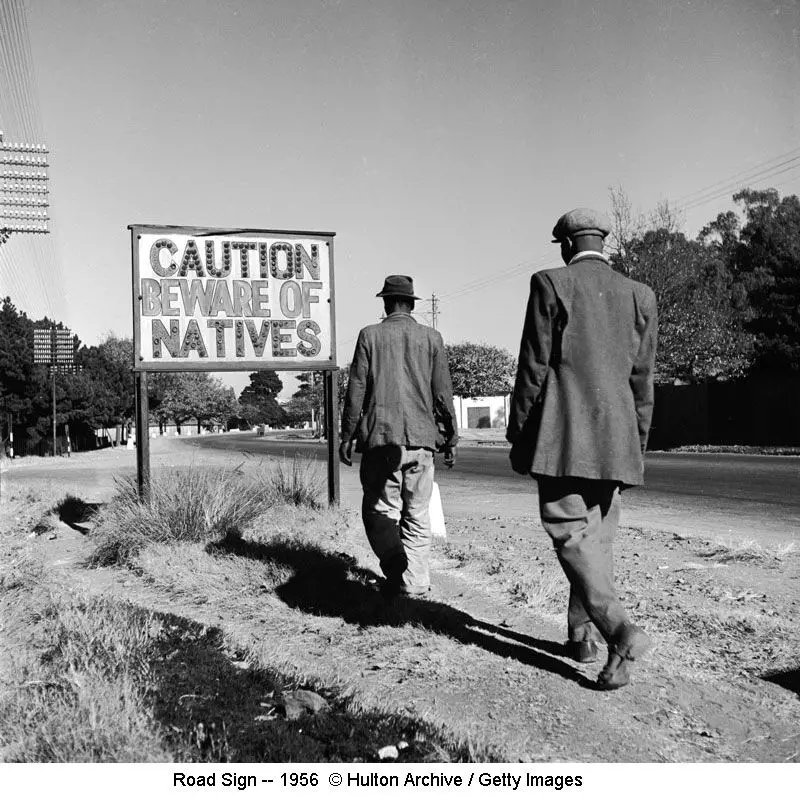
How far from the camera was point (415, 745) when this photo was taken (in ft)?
8.70

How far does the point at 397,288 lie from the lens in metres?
4.98

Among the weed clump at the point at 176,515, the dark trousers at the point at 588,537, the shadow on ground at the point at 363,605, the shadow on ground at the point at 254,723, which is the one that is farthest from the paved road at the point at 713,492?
the shadow on ground at the point at 254,723

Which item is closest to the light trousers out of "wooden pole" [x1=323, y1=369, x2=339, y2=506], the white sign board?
"wooden pole" [x1=323, y1=369, x2=339, y2=506]

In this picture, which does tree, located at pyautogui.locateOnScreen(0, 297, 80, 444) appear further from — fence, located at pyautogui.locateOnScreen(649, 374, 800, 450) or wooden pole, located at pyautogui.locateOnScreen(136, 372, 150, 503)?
wooden pole, located at pyautogui.locateOnScreen(136, 372, 150, 503)

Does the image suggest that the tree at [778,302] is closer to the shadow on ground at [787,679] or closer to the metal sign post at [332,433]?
the metal sign post at [332,433]

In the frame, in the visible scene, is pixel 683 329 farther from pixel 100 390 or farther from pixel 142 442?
pixel 100 390

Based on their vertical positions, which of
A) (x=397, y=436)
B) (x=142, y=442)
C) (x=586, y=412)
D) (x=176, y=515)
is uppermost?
(x=586, y=412)

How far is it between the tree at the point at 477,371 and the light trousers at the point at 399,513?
198ft

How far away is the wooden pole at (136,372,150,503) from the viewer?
24.6 feet

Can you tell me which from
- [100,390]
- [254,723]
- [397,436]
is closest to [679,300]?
[397,436]

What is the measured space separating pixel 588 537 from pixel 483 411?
Answer: 66.9 m
